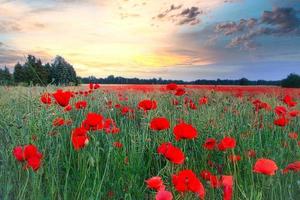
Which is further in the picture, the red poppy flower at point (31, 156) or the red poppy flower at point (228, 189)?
the red poppy flower at point (31, 156)

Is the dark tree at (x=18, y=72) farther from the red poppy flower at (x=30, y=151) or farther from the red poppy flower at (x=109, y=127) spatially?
the red poppy flower at (x=30, y=151)

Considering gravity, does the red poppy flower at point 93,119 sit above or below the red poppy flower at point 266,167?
above

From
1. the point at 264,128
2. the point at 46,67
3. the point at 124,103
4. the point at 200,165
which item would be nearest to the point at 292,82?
the point at 124,103

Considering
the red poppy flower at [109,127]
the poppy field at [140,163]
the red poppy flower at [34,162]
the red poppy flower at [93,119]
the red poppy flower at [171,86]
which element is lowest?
the poppy field at [140,163]

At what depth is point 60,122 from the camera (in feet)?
10.4

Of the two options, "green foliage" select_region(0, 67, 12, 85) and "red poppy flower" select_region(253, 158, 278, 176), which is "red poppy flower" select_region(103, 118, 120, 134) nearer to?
"red poppy flower" select_region(253, 158, 278, 176)

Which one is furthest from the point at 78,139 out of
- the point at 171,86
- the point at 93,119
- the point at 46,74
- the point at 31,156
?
the point at 46,74

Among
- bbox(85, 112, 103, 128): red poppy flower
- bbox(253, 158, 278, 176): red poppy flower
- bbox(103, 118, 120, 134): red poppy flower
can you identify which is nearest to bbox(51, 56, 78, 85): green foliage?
bbox(103, 118, 120, 134): red poppy flower

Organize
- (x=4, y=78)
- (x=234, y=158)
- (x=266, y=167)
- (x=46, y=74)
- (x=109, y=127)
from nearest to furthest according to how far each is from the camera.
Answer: (x=266, y=167) → (x=234, y=158) → (x=109, y=127) → (x=4, y=78) → (x=46, y=74)

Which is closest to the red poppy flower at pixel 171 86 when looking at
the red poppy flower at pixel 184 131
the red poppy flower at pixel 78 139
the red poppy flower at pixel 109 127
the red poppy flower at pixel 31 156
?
the red poppy flower at pixel 109 127

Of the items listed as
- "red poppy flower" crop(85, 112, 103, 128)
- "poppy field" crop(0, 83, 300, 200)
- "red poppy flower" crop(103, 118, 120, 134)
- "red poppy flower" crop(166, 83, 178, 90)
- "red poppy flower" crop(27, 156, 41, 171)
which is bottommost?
"poppy field" crop(0, 83, 300, 200)

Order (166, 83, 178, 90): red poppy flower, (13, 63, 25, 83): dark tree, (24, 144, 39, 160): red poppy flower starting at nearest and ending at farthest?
1. (24, 144, 39, 160): red poppy flower
2. (166, 83, 178, 90): red poppy flower
3. (13, 63, 25, 83): dark tree

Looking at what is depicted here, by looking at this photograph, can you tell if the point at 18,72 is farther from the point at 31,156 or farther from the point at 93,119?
the point at 31,156

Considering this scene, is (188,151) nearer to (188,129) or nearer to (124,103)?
(188,129)
